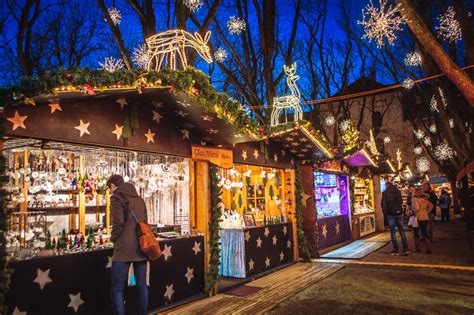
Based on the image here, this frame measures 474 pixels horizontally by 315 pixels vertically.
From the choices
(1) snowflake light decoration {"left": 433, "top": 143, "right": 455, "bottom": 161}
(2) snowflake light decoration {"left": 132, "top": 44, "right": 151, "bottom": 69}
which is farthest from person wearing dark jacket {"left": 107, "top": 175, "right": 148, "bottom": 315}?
(1) snowflake light decoration {"left": 433, "top": 143, "right": 455, "bottom": 161}

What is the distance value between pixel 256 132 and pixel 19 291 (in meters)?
4.12

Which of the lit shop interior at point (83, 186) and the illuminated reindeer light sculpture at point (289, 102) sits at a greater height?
the illuminated reindeer light sculpture at point (289, 102)

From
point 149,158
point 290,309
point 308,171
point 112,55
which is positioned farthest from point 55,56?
point 290,309

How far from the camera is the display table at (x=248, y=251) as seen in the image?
701cm

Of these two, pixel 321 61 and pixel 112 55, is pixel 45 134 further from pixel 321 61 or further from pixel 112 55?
pixel 321 61

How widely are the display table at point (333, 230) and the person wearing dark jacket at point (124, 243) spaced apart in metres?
6.81

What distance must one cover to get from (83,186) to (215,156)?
3.06m

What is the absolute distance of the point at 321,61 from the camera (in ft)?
58.1

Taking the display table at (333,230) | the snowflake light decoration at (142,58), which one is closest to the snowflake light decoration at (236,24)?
the snowflake light decoration at (142,58)

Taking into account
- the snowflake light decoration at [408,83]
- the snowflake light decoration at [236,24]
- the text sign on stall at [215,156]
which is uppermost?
the snowflake light decoration at [236,24]

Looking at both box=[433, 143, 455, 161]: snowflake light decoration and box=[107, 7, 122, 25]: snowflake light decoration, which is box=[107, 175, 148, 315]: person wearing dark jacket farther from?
box=[433, 143, 455, 161]: snowflake light decoration

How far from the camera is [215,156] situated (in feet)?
20.8

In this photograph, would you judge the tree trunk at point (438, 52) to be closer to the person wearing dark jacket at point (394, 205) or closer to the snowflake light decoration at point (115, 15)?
the person wearing dark jacket at point (394, 205)

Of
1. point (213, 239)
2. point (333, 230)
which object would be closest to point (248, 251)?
point (213, 239)
